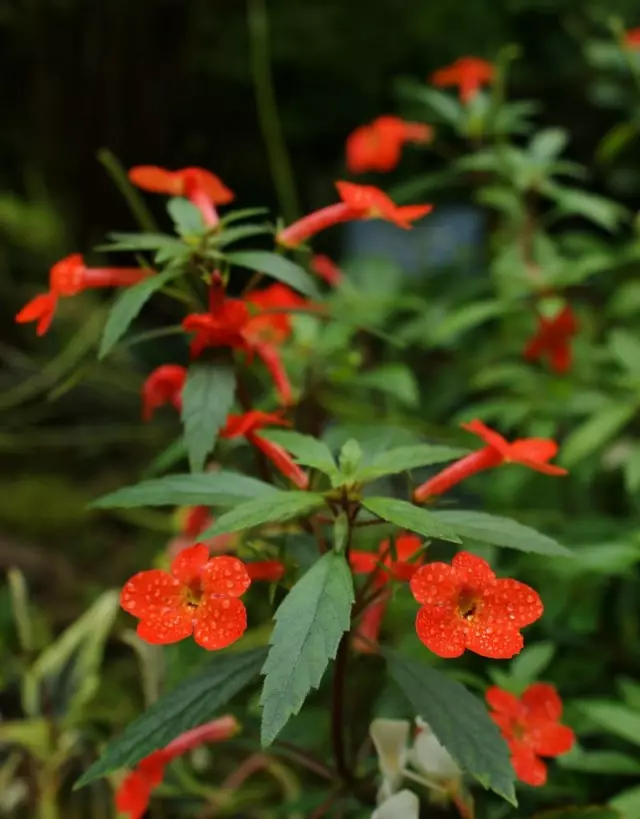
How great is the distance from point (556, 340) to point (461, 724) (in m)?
0.62

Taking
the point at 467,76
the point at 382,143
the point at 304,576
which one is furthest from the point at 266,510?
the point at 467,76

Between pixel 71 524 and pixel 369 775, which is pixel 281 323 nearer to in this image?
pixel 369 775

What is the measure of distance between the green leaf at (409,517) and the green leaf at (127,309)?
229 mm

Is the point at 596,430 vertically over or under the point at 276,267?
under

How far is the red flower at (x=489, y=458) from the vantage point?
0.63 m

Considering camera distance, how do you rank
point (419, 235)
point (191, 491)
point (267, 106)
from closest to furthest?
point (191, 491), point (267, 106), point (419, 235)

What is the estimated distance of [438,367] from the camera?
1.47m

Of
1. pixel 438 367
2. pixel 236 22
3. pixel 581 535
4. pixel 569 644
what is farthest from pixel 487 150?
pixel 236 22

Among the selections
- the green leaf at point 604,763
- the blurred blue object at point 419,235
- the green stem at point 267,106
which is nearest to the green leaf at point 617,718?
the green leaf at point 604,763

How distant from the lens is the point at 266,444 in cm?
65

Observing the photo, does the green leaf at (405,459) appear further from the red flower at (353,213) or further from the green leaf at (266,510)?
the red flower at (353,213)

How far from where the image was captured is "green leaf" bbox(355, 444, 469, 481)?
584 millimetres

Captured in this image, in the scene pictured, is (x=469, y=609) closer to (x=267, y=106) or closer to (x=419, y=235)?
(x=267, y=106)

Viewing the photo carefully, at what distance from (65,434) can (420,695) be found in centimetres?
124
